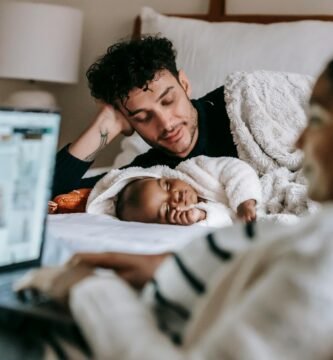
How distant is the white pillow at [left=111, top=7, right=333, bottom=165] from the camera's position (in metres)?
2.19

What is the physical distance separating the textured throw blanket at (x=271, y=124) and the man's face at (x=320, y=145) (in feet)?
3.47

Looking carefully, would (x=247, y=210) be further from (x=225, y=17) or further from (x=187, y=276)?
(x=225, y=17)

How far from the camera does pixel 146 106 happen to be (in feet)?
6.35

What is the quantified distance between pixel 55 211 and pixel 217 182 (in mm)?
425

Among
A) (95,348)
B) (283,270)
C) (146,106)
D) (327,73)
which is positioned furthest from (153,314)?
(146,106)

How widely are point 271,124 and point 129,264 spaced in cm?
125

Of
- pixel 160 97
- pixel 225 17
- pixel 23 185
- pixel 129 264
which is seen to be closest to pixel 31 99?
pixel 225 17

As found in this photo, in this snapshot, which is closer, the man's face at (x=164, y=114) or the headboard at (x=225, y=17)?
the man's face at (x=164, y=114)

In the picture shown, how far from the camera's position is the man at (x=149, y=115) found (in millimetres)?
1942

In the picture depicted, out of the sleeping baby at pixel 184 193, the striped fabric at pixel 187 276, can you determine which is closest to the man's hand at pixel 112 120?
the sleeping baby at pixel 184 193

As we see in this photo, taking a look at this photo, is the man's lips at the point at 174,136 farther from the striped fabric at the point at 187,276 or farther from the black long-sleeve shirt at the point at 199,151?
the striped fabric at the point at 187,276

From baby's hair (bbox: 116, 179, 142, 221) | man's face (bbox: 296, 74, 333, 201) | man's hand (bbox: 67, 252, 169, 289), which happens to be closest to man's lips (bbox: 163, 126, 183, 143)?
baby's hair (bbox: 116, 179, 142, 221)

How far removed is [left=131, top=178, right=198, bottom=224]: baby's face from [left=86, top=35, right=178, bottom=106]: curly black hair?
36cm

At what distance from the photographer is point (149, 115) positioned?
195cm
